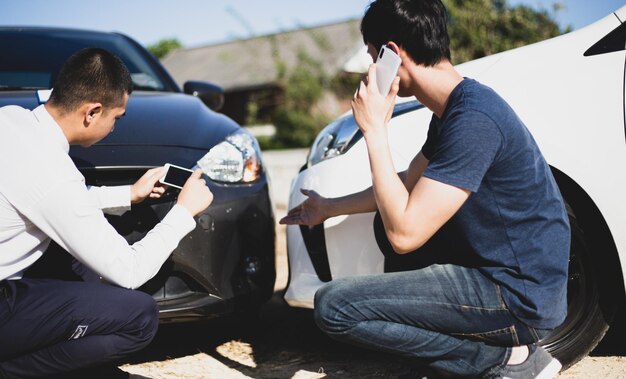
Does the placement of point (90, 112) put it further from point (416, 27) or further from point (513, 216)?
point (513, 216)

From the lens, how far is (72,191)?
1889mm

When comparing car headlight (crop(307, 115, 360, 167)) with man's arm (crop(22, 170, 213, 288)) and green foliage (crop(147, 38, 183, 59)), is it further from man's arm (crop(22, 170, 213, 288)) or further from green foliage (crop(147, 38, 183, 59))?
green foliage (crop(147, 38, 183, 59))

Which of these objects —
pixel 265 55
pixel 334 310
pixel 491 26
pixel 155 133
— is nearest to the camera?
pixel 334 310

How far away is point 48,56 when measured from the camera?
12.1ft

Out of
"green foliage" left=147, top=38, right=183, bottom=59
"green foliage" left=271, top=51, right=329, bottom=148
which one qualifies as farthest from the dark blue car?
"green foliage" left=147, top=38, right=183, bottom=59

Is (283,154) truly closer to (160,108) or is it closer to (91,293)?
(160,108)

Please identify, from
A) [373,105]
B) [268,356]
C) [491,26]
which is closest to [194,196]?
[373,105]

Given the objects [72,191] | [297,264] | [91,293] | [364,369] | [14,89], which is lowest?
[364,369]

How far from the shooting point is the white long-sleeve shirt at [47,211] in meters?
1.88

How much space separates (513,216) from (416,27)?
65 cm

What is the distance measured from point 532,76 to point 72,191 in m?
1.73

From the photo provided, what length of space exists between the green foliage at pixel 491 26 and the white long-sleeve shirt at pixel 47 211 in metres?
9.87

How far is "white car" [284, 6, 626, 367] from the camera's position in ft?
7.76

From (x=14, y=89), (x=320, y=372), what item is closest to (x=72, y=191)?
(x=320, y=372)
